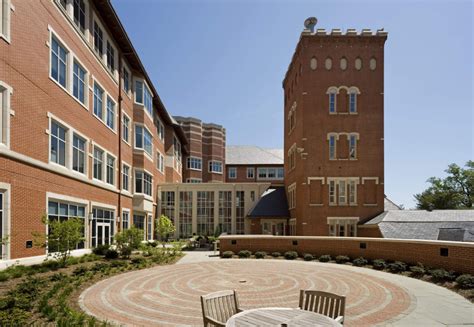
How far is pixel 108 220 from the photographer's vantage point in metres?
26.8

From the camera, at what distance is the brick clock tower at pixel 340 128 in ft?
101

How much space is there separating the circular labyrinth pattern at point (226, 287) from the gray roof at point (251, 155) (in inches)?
1984

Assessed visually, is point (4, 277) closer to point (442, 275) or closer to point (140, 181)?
point (442, 275)

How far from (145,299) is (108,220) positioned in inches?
669

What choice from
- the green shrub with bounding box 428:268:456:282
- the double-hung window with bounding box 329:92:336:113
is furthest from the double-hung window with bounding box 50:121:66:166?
the double-hung window with bounding box 329:92:336:113

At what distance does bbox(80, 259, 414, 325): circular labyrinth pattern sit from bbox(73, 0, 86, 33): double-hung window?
51.7ft

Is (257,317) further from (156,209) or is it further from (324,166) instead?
(156,209)

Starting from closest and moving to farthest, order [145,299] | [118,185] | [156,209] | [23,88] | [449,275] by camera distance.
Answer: [145,299] < [449,275] < [23,88] < [118,185] < [156,209]

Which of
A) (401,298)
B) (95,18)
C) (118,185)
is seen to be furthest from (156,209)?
(401,298)

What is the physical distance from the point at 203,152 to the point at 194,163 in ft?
12.1

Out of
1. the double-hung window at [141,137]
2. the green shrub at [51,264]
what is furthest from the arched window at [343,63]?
the green shrub at [51,264]

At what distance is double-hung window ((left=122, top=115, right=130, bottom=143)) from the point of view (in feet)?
102

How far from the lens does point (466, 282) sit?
1274 cm

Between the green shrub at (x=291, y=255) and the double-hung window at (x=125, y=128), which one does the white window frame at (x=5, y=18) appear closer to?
the double-hung window at (x=125, y=128)
